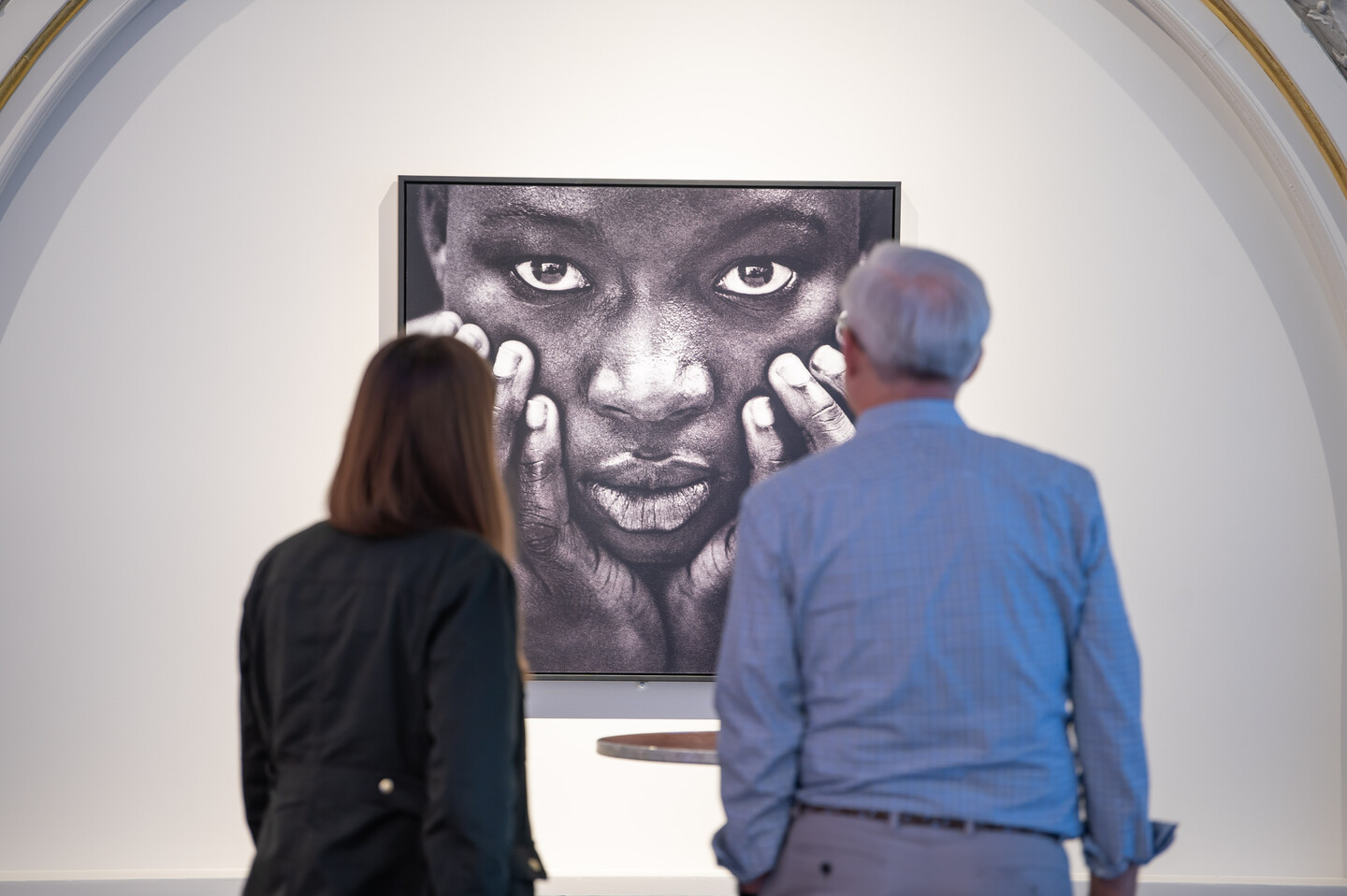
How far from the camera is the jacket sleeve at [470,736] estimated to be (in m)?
1.63

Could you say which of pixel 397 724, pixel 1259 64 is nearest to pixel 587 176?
pixel 1259 64

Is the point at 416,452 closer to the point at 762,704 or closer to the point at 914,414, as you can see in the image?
the point at 762,704

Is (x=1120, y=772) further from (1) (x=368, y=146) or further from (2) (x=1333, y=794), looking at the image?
(1) (x=368, y=146)

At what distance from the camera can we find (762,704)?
1.59 meters

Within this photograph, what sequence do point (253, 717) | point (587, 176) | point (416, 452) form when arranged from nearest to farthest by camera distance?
point (416, 452) → point (253, 717) → point (587, 176)

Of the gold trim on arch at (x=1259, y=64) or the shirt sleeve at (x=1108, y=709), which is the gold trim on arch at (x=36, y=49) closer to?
the gold trim on arch at (x=1259, y=64)

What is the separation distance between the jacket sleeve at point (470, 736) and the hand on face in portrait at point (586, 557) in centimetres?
219

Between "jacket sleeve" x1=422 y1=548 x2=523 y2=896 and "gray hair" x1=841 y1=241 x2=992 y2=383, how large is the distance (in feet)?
2.13

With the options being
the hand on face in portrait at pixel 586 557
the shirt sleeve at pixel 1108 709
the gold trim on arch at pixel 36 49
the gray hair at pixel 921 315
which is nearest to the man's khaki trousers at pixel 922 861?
the shirt sleeve at pixel 1108 709

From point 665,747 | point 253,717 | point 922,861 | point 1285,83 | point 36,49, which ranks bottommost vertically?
point 665,747

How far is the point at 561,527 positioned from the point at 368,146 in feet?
4.81

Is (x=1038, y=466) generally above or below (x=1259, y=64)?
below

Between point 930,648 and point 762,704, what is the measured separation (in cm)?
24

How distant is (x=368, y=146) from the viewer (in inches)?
157
